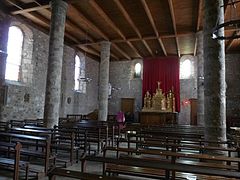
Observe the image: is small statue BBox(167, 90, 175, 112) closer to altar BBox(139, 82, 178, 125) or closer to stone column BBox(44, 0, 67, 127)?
altar BBox(139, 82, 178, 125)

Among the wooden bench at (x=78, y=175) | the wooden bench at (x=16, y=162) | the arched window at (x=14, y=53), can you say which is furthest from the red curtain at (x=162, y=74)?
the wooden bench at (x=78, y=175)

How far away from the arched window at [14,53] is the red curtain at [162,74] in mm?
10864

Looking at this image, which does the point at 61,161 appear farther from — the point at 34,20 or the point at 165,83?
the point at 165,83

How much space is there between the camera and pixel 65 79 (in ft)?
49.7

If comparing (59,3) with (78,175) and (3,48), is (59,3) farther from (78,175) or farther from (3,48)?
(78,175)

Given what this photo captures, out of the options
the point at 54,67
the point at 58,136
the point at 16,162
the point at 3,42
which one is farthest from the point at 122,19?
the point at 16,162

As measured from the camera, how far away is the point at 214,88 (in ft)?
16.2

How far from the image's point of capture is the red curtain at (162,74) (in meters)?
18.4

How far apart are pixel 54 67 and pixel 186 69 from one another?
13658mm

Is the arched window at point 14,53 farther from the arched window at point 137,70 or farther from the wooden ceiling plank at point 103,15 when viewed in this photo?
the arched window at point 137,70

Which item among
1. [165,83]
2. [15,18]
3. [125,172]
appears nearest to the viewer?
[125,172]

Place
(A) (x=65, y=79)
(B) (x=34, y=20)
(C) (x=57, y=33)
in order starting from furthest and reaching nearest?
1. (A) (x=65, y=79)
2. (B) (x=34, y=20)
3. (C) (x=57, y=33)

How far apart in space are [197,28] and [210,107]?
8401 mm

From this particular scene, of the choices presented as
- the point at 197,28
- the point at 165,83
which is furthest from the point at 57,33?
the point at 165,83
